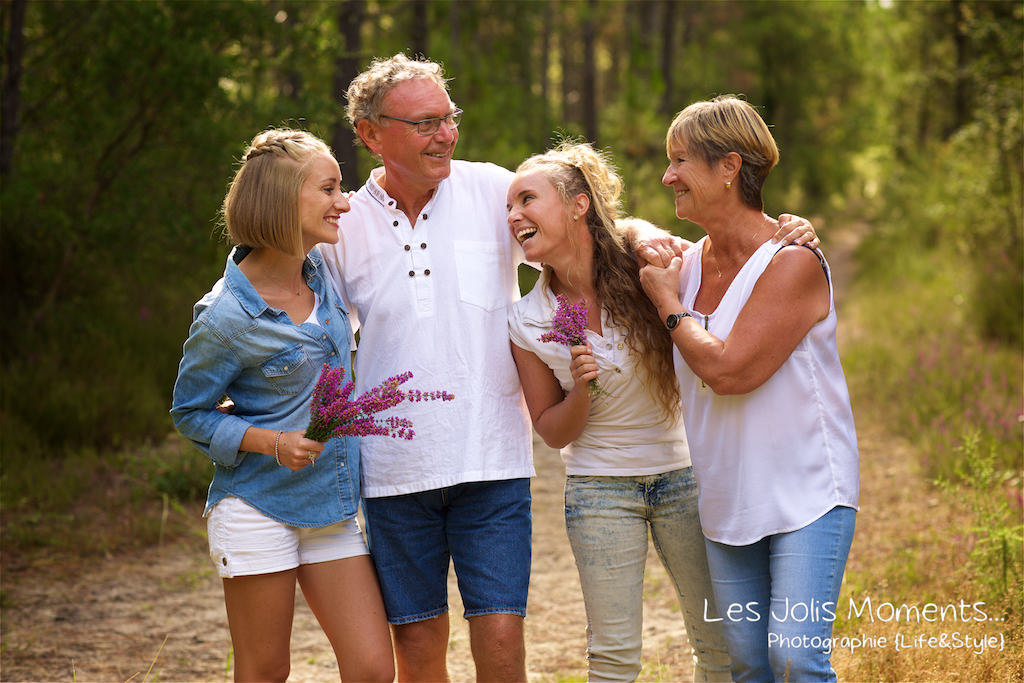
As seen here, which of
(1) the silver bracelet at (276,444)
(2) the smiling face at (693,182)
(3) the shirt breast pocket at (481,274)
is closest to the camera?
(1) the silver bracelet at (276,444)

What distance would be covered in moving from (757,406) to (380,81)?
5.31 feet

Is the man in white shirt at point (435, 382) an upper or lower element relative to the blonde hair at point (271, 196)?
lower

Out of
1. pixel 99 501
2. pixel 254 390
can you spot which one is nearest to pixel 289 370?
pixel 254 390

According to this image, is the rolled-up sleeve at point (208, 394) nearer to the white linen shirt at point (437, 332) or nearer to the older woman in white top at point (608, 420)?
the white linen shirt at point (437, 332)

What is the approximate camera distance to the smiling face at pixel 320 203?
3049mm

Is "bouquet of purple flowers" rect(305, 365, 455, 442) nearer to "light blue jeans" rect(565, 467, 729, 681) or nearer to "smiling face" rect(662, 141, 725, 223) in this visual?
"light blue jeans" rect(565, 467, 729, 681)

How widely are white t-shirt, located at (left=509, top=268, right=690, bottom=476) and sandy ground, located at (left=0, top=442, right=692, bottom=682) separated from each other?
173 centimetres

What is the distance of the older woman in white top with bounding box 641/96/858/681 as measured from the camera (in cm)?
281

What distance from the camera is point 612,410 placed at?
10.5 feet

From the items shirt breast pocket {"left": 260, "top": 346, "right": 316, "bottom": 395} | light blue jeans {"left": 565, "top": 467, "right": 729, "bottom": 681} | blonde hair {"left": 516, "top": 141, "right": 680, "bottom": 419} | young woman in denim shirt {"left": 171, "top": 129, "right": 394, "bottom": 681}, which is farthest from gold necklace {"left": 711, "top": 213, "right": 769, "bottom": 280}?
shirt breast pocket {"left": 260, "top": 346, "right": 316, "bottom": 395}

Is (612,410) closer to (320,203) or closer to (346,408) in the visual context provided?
(346,408)

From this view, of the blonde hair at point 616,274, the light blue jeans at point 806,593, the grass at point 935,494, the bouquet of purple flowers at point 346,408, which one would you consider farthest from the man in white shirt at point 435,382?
the grass at point 935,494

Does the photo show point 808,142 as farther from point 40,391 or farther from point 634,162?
point 40,391

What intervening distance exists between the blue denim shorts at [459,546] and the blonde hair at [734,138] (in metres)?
1.19
